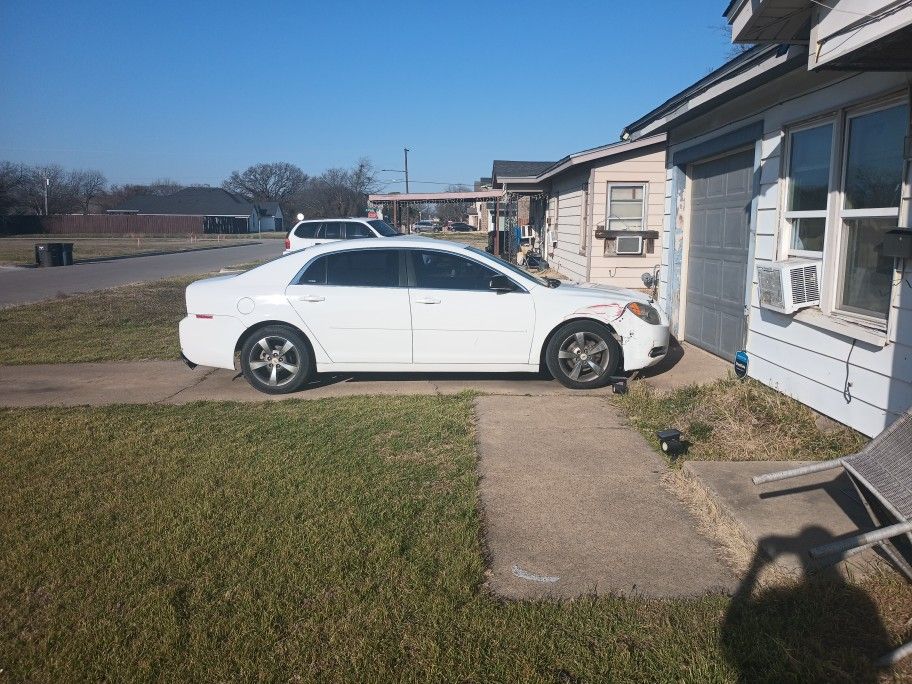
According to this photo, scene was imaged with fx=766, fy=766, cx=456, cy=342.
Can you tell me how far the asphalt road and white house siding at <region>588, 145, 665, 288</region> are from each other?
39.8 ft

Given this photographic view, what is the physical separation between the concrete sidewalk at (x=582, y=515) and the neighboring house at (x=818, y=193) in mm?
1531

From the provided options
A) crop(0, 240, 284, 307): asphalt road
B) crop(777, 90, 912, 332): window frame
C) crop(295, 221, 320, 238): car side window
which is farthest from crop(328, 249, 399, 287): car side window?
crop(295, 221, 320, 238): car side window

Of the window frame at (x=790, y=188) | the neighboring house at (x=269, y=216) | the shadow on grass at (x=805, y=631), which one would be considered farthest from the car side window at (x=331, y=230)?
the neighboring house at (x=269, y=216)

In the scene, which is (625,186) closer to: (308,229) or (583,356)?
(583,356)

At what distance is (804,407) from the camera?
610 centimetres

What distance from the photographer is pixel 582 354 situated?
7.53 meters

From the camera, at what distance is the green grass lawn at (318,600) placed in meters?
3.01

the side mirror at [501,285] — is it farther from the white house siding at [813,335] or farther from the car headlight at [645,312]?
the white house siding at [813,335]

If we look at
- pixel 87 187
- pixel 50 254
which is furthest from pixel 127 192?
pixel 50 254

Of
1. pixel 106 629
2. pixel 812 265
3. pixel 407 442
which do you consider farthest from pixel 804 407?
pixel 106 629

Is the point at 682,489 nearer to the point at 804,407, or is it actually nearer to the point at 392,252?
the point at 804,407

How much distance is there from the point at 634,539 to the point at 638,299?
3.98 m

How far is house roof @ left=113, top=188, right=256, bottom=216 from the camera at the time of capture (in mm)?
81438

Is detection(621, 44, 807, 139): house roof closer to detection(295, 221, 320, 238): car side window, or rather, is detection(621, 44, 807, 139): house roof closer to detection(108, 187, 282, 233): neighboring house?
detection(295, 221, 320, 238): car side window
